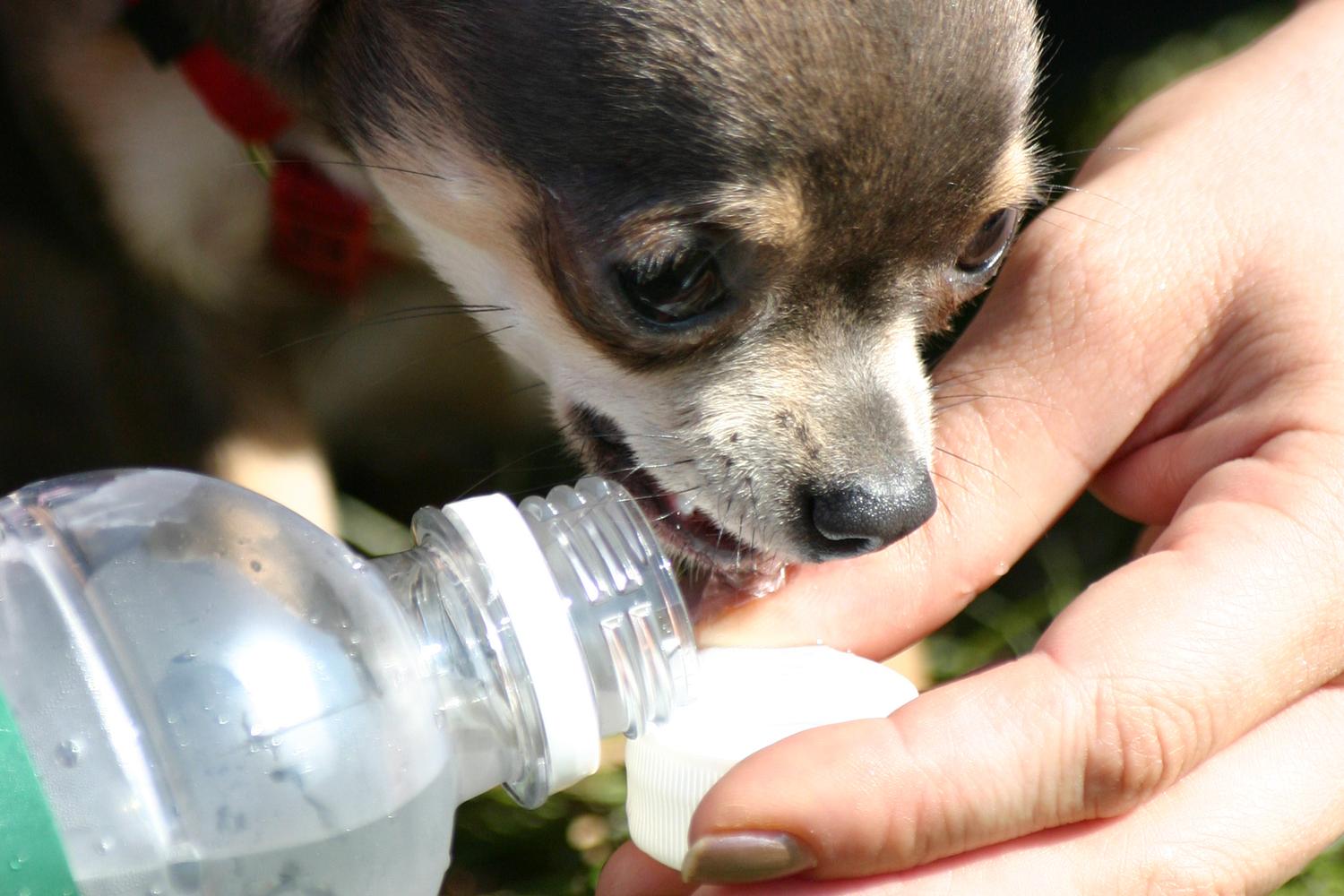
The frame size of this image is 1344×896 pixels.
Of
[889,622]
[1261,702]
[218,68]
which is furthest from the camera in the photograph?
[218,68]

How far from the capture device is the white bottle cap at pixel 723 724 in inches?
51.8

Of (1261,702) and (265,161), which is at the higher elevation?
(265,161)

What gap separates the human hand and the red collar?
92 cm

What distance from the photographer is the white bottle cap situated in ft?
4.32

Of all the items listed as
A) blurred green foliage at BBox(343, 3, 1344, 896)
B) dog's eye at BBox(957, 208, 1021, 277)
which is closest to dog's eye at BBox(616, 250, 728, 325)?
dog's eye at BBox(957, 208, 1021, 277)

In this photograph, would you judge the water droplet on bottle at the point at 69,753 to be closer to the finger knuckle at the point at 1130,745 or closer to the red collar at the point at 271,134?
the finger knuckle at the point at 1130,745

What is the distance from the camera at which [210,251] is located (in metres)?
2.34

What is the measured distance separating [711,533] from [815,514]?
202 mm

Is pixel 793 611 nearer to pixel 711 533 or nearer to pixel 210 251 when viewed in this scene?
pixel 711 533

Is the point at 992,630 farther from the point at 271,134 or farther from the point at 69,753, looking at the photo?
the point at 69,753

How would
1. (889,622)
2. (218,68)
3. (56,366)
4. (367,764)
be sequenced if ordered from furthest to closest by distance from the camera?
(56,366)
(218,68)
(889,622)
(367,764)

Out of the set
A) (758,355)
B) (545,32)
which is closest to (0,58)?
(545,32)

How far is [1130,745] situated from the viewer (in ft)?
4.33

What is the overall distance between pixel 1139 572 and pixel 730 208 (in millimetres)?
546
